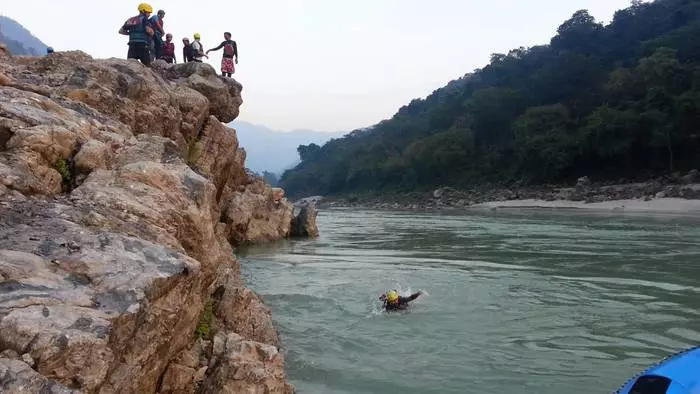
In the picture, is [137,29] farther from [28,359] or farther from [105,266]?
[28,359]

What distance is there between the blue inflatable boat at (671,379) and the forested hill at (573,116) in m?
41.5

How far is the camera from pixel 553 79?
66.1 metres

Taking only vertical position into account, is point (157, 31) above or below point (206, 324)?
above

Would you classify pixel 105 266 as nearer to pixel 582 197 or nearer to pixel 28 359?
pixel 28 359

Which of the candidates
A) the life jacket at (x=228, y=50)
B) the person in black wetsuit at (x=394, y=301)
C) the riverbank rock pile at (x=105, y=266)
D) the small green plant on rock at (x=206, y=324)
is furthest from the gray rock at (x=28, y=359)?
the life jacket at (x=228, y=50)

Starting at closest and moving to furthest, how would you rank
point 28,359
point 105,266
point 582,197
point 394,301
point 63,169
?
point 28,359 < point 105,266 < point 63,169 < point 394,301 < point 582,197

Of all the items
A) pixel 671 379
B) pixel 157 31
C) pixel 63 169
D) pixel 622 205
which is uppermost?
pixel 157 31

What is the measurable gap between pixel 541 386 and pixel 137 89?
8.50 meters

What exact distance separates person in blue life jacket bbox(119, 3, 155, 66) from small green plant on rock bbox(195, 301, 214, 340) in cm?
934

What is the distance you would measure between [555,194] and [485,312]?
130ft

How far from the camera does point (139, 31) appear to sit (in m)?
13.6

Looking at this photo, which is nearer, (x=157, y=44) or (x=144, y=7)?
(x=144, y=7)

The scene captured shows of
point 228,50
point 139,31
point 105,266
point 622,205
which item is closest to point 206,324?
point 105,266

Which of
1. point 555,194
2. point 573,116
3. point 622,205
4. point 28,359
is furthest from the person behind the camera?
point 573,116
